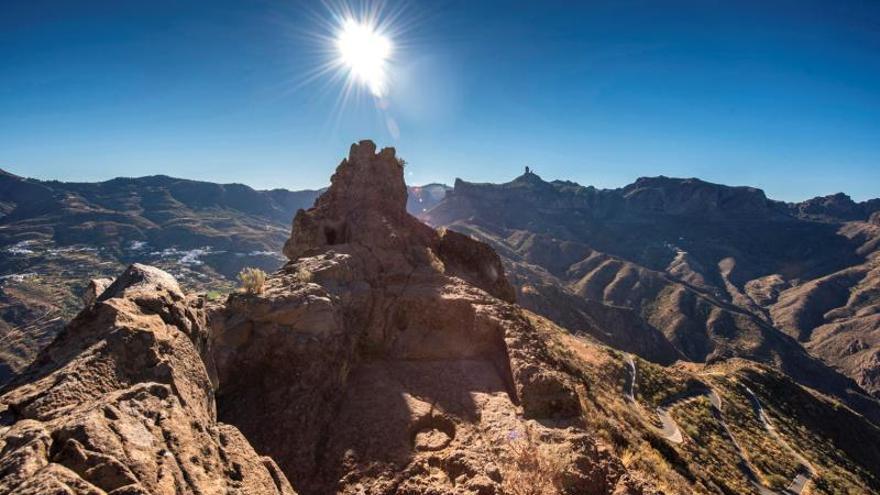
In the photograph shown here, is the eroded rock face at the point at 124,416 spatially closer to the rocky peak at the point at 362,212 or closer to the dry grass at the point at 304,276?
the dry grass at the point at 304,276

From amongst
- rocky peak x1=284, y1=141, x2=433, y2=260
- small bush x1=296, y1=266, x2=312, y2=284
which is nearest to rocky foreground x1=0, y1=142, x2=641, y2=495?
small bush x1=296, y1=266, x2=312, y2=284

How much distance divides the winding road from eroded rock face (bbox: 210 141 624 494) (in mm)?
14992

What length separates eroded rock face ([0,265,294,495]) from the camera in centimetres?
530

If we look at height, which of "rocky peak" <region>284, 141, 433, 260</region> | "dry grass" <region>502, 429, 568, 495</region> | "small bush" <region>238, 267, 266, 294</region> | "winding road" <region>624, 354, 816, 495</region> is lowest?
"winding road" <region>624, 354, 816, 495</region>

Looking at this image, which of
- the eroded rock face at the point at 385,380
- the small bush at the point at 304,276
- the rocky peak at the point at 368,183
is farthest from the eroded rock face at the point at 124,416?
the rocky peak at the point at 368,183

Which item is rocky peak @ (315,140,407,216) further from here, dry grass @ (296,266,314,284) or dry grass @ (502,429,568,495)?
dry grass @ (502,429,568,495)

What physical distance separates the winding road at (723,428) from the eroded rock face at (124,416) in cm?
2632

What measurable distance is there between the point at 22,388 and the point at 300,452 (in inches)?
287

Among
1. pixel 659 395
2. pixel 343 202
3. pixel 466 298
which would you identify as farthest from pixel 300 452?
pixel 659 395

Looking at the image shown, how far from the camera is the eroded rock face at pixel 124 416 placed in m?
5.30

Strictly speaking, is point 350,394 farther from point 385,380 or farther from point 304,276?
point 304,276

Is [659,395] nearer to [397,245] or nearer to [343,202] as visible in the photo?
[397,245]

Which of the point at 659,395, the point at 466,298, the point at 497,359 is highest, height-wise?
the point at 466,298

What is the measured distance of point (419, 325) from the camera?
20.4 metres
